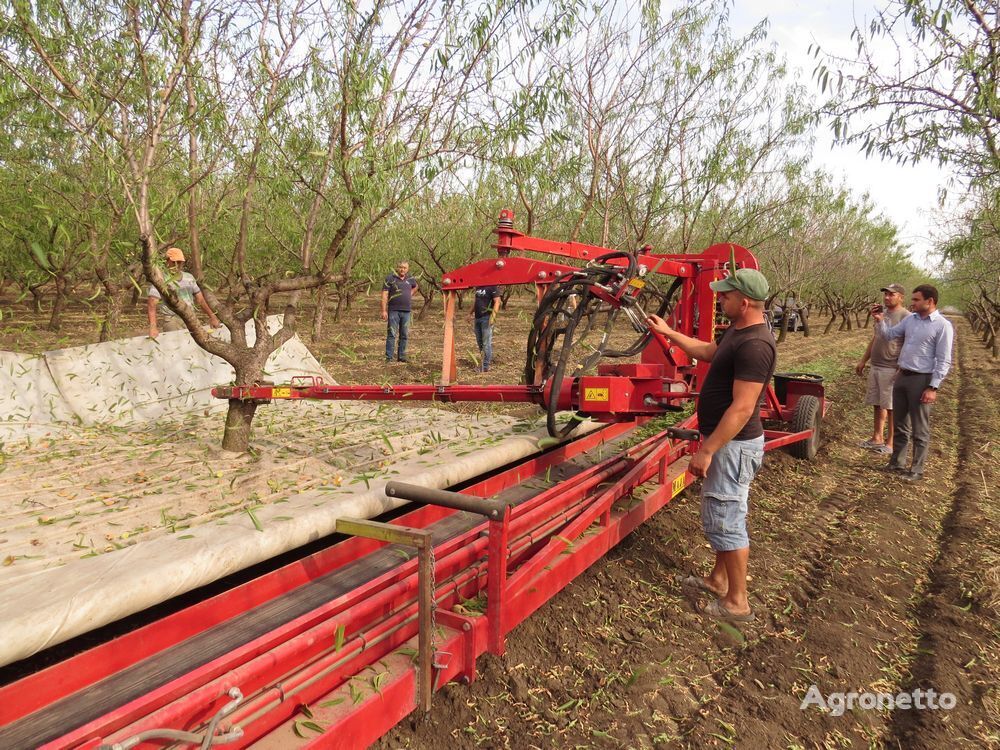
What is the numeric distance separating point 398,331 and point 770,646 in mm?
9221

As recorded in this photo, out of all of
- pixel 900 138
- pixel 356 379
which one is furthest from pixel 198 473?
pixel 900 138

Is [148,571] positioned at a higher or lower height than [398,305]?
lower

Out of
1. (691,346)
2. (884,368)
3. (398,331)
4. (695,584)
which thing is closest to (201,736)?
(695,584)

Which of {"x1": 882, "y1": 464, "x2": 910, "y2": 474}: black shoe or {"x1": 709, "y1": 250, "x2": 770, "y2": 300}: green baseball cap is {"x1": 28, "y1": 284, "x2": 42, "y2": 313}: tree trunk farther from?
{"x1": 882, "y1": 464, "x2": 910, "y2": 474}: black shoe

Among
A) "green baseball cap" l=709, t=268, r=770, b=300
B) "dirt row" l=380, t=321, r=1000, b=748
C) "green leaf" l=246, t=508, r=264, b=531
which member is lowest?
"dirt row" l=380, t=321, r=1000, b=748

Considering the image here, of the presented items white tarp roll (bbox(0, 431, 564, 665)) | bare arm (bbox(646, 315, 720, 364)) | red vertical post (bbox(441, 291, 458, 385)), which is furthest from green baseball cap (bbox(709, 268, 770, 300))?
white tarp roll (bbox(0, 431, 564, 665))

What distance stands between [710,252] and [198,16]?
14.7 feet

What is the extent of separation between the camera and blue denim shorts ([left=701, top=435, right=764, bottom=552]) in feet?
10.8

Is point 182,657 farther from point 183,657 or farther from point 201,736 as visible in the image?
point 201,736

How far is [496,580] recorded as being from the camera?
2.50 m

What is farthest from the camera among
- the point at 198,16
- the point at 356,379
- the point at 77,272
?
the point at 77,272

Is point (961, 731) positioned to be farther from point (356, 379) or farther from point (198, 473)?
point (356, 379)

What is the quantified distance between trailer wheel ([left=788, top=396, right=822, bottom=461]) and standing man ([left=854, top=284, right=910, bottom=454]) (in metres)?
1.02

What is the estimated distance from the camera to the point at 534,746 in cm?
241
